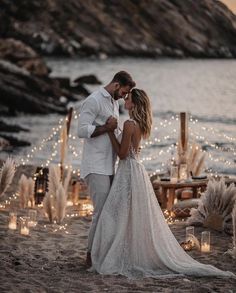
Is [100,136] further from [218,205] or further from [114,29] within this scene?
[114,29]

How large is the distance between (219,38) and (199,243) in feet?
18.1

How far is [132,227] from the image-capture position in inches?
197

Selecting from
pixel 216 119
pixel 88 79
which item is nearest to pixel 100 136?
pixel 216 119

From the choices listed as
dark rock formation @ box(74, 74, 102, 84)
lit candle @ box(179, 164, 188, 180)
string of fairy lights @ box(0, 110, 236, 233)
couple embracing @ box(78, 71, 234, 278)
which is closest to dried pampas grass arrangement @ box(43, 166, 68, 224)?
lit candle @ box(179, 164, 188, 180)

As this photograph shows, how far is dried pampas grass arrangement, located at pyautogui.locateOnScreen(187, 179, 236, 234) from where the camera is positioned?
660cm

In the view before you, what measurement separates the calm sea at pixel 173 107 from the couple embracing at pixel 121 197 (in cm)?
541

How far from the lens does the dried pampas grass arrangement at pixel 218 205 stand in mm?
6598

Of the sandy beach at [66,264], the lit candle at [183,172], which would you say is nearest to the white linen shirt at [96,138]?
the sandy beach at [66,264]

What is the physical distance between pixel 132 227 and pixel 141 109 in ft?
2.56

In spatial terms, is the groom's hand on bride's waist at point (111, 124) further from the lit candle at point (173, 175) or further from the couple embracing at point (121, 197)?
the lit candle at point (173, 175)

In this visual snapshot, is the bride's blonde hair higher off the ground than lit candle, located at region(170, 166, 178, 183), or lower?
higher

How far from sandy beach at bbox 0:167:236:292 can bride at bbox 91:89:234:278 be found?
0.16m

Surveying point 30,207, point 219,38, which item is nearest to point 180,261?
point 30,207

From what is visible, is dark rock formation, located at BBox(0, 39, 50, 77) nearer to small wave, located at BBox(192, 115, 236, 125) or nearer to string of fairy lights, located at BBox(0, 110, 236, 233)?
string of fairy lights, located at BBox(0, 110, 236, 233)
